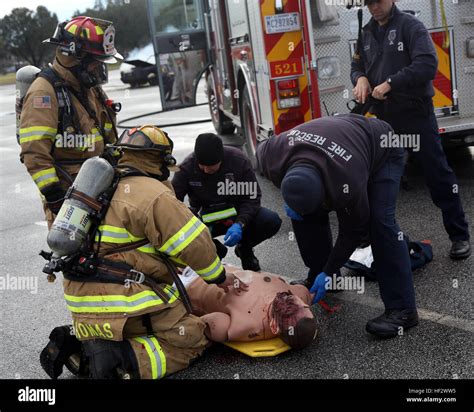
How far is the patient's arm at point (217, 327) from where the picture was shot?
12.2 feet

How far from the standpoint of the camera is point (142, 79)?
2583cm

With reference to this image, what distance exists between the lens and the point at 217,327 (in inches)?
146

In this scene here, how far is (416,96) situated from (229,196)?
4.50 feet

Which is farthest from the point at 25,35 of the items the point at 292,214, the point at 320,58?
the point at 292,214

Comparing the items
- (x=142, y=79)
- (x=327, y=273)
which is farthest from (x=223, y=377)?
(x=142, y=79)

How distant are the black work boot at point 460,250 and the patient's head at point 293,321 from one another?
1.40 m

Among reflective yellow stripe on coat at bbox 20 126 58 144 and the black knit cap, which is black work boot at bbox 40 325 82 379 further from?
the black knit cap

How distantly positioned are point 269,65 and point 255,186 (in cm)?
170

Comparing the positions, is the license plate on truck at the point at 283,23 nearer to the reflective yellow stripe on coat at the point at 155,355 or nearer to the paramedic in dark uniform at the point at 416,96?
the paramedic in dark uniform at the point at 416,96

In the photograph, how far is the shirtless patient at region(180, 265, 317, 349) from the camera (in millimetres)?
3588

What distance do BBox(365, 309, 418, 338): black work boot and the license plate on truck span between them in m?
3.05

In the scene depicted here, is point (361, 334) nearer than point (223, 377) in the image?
No
